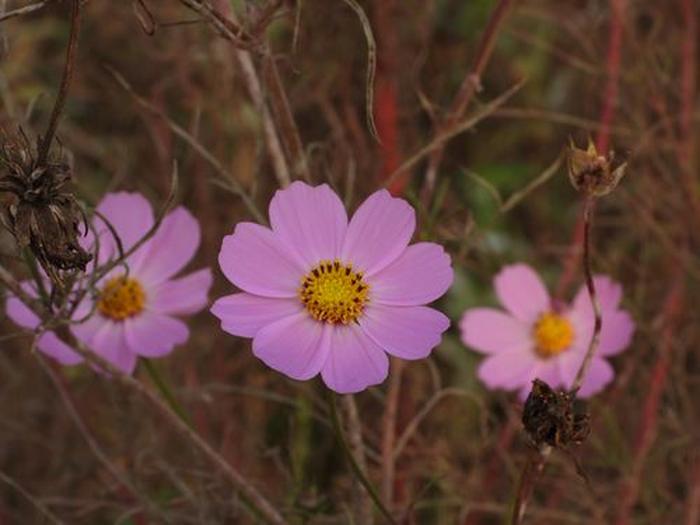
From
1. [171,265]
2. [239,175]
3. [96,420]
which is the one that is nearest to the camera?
[171,265]

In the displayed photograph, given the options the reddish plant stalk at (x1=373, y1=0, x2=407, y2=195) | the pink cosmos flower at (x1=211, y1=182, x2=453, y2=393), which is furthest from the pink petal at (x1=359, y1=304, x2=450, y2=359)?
the reddish plant stalk at (x1=373, y1=0, x2=407, y2=195)

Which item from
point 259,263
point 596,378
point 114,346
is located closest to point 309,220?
point 259,263

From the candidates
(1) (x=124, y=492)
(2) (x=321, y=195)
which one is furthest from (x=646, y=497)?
(2) (x=321, y=195)

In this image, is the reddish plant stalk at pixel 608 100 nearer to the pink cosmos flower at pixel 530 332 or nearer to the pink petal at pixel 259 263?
the pink cosmos flower at pixel 530 332

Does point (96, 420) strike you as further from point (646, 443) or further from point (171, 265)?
point (646, 443)

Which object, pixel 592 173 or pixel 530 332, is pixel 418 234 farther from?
pixel 592 173

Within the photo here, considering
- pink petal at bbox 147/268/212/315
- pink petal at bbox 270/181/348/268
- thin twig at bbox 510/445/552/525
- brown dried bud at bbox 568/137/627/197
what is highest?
pink petal at bbox 147/268/212/315

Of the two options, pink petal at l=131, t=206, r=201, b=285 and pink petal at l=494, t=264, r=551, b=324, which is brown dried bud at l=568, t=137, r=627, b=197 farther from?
pink petal at l=494, t=264, r=551, b=324
